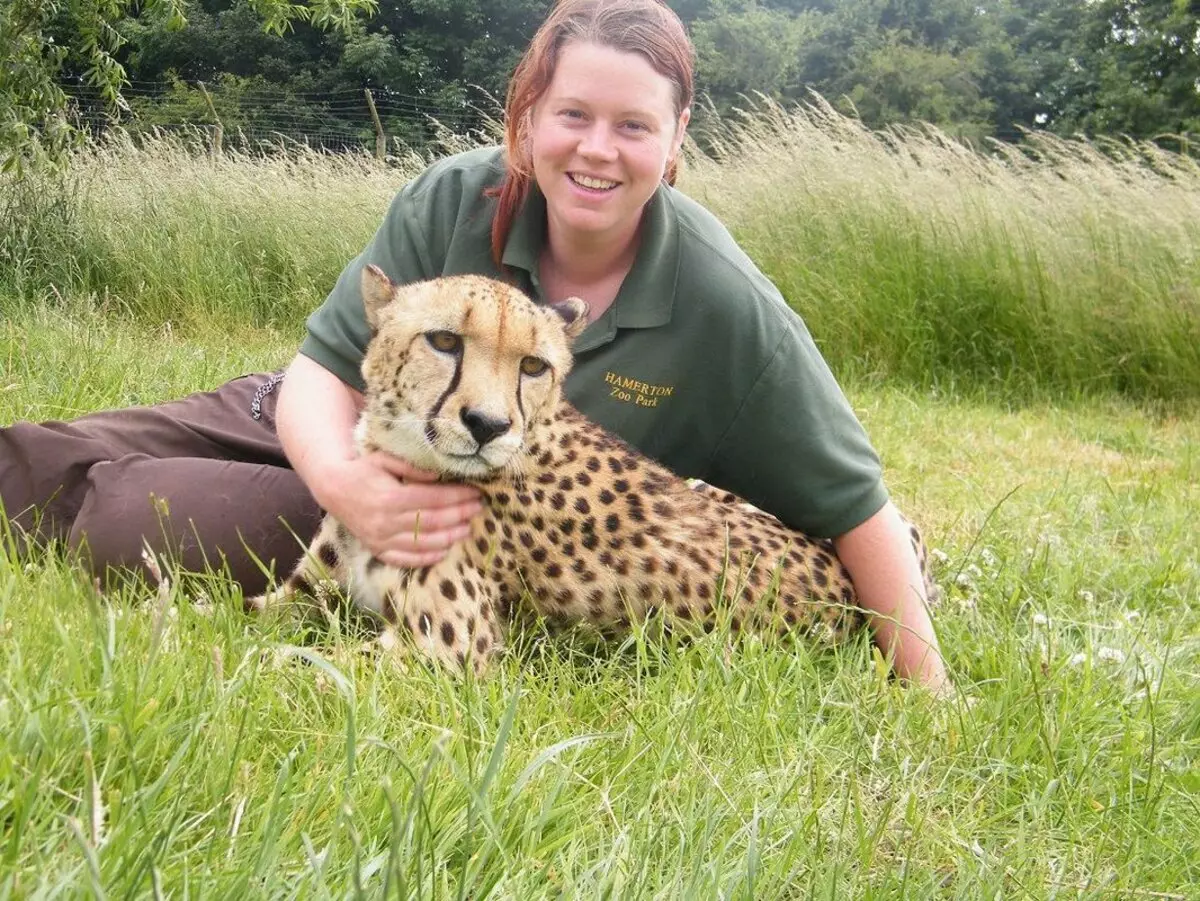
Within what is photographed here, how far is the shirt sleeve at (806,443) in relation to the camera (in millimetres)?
2004

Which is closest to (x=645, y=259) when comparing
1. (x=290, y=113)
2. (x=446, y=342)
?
(x=446, y=342)

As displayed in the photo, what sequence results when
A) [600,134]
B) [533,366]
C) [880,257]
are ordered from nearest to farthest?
[533,366] < [600,134] < [880,257]

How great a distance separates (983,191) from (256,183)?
165 inches

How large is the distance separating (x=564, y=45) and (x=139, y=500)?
121 cm

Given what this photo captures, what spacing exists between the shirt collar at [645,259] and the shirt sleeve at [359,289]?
0.21m

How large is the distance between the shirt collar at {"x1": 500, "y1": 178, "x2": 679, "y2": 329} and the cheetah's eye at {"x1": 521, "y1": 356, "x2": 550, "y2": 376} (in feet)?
0.90

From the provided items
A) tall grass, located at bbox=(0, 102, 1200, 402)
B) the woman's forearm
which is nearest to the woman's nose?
the woman's forearm

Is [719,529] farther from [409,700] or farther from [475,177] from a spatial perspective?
[475,177]

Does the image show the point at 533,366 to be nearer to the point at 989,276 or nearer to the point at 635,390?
the point at 635,390

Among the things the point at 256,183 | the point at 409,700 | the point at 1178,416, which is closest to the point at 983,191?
the point at 1178,416

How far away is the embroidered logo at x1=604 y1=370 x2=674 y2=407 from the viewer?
211 centimetres

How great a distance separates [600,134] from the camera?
1959mm

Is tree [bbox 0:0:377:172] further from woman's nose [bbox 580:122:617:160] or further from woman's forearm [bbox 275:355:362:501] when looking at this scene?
woman's nose [bbox 580:122:617:160]

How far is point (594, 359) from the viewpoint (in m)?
2.12
